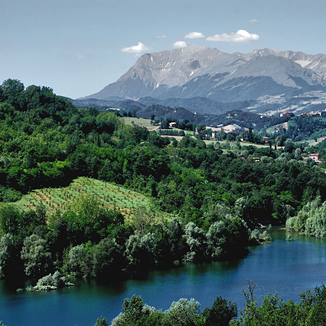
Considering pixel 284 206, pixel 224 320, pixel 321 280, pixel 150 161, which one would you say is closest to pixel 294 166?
pixel 284 206

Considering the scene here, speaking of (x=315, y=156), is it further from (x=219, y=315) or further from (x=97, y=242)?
Result: (x=219, y=315)

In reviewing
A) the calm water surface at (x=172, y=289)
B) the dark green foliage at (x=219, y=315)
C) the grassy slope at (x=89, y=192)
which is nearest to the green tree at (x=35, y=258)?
the calm water surface at (x=172, y=289)

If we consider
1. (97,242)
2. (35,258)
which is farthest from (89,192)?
(35,258)

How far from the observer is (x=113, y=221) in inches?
1742

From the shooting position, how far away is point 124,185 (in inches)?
2317

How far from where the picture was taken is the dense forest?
40156 millimetres

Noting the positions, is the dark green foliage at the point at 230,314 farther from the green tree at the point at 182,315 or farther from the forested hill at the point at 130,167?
the forested hill at the point at 130,167

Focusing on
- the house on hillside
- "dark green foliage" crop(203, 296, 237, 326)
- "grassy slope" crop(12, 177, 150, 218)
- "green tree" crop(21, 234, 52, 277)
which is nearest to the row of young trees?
"green tree" crop(21, 234, 52, 277)

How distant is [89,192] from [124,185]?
20.5 feet

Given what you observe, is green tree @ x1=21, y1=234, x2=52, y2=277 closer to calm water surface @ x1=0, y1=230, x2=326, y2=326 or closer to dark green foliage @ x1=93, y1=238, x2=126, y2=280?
calm water surface @ x1=0, y1=230, x2=326, y2=326

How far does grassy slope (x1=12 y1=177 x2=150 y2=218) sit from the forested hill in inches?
55.8

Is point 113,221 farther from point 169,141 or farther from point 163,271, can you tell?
point 169,141

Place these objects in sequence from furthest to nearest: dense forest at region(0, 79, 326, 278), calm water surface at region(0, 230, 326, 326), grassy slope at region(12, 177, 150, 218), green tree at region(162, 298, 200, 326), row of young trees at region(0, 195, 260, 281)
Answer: grassy slope at region(12, 177, 150, 218), dense forest at region(0, 79, 326, 278), row of young trees at region(0, 195, 260, 281), calm water surface at region(0, 230, 326, 326), green tree at region(162, 298, 200, 326)

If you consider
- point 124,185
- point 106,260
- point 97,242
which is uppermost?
Answer: point 124,185
